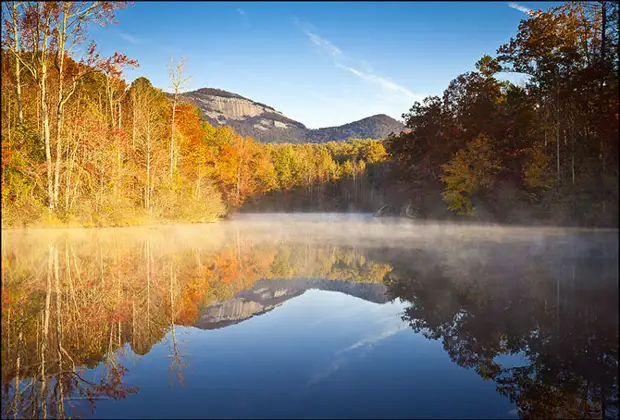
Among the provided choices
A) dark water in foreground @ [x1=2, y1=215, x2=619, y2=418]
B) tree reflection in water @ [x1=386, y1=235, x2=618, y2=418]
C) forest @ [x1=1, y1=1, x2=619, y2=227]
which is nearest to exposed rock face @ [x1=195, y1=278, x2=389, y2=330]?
dark water in foreground @ [x1=2, y1=215, x2=619, y2=418]

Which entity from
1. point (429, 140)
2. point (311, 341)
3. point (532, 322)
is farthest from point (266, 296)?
point (429, 140)

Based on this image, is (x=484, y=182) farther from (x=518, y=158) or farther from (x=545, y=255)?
(x=545, y=255)

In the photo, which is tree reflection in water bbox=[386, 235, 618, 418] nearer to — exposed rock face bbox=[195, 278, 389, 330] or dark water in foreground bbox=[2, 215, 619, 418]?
dark water in foreground bbox=[2, 215, 619, 418]

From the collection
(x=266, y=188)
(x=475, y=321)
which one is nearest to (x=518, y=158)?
(x=475, y=321)

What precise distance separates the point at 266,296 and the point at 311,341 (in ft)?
7.19

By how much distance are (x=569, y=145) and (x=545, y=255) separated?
10.9 metres

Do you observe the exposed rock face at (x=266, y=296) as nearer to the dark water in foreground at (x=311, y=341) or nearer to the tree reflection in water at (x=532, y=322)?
the dark water in foreground at (x=311, y=341)

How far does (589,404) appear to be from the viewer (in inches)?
114

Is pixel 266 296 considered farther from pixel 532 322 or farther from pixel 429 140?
pixel 429 140

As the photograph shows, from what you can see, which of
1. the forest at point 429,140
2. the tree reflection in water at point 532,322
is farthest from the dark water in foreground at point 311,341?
the forest at point 429,140

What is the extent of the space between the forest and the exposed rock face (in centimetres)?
1031

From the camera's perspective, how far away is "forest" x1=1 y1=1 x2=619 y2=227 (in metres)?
16.3

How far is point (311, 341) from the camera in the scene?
4.21m

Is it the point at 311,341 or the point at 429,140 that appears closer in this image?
the point at 311,341
